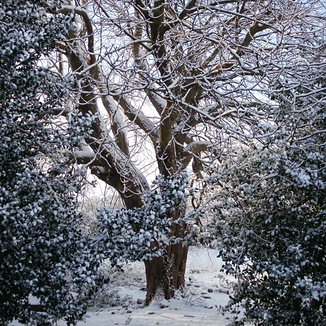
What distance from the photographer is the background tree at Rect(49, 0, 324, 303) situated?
589 centimetres

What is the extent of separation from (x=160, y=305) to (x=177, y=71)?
4.12 m

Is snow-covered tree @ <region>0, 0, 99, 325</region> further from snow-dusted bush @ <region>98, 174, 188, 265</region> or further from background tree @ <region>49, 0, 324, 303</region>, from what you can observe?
background tree @ <region>49, 0, 324, 303</region>

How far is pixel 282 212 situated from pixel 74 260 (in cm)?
231

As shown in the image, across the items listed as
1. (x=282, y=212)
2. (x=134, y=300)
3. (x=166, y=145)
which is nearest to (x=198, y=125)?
(x=166, y=145)

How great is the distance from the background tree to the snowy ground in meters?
0.42

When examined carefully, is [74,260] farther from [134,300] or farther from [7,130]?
[134,300]

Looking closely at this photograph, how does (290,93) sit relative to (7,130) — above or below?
above

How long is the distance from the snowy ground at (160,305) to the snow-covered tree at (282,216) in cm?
103

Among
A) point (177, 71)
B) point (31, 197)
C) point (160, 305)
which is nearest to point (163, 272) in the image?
point (160, 305)

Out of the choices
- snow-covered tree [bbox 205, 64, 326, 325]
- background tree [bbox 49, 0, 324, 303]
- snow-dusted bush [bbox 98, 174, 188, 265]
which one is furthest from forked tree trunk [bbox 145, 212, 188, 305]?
snow-dusted bush [bbox 98, 174, 188, 265]

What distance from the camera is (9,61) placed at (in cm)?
360

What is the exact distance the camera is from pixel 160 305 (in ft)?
25.3

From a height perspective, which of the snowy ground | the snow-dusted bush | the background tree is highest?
the background tree

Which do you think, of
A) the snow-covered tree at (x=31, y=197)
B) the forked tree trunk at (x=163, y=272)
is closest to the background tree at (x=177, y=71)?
the forked tree trunk at (x=163, y=272)
